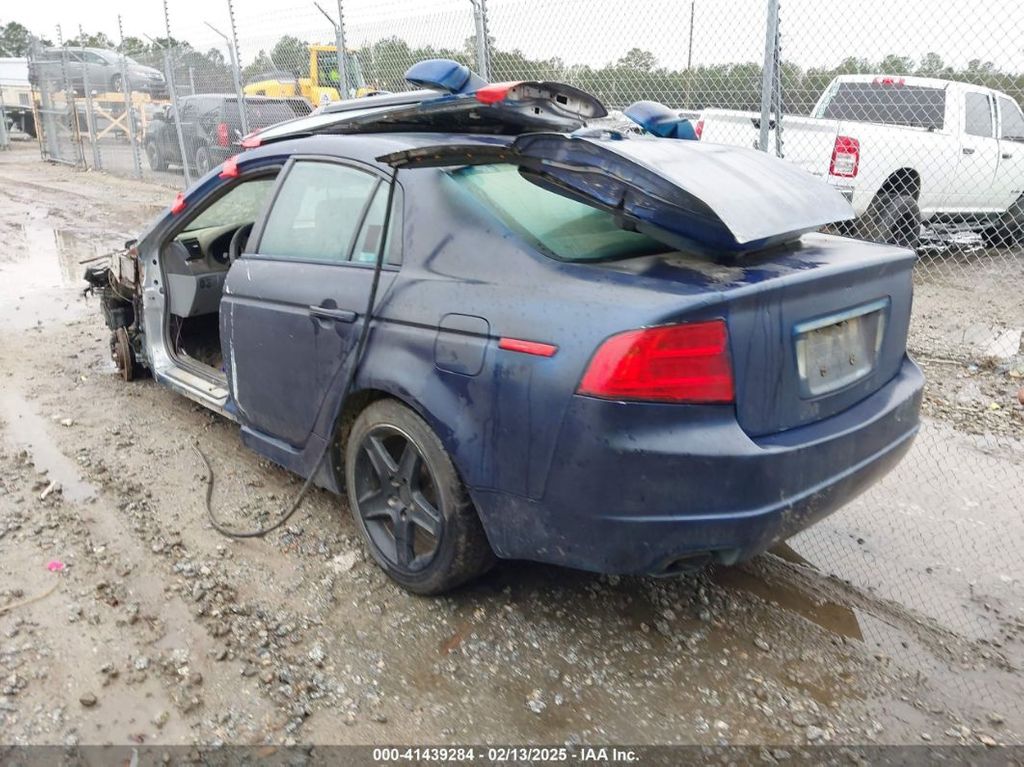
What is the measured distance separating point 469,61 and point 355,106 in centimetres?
430

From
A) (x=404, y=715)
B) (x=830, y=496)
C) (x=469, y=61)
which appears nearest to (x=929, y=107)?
(x=469, y=61)

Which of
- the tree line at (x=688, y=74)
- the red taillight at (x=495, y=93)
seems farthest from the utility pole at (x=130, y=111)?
the red taillight at (x=495, y=93)

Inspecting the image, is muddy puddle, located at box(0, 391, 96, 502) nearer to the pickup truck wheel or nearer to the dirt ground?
the dirt ground

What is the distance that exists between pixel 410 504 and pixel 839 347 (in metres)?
1.57

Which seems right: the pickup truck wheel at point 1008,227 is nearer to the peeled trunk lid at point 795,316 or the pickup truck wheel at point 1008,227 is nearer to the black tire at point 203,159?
the peeled trunk lid at point 795,316

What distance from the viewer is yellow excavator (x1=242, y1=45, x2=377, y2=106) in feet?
31.3

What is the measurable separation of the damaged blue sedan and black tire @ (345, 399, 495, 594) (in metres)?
0.01

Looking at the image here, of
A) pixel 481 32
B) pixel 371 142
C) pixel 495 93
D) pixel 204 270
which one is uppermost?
pixel 481 32

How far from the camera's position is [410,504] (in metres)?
2.89

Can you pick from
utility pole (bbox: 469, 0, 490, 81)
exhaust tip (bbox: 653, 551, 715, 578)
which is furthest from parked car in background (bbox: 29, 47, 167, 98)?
exhaust tip (bbox: 653, 551, 715, 578)

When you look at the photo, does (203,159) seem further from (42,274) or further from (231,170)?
(231,170)

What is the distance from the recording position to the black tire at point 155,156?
16.4 m

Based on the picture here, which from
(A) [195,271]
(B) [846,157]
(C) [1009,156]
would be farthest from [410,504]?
(C) [1009,156]

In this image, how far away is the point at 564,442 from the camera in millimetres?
2291
